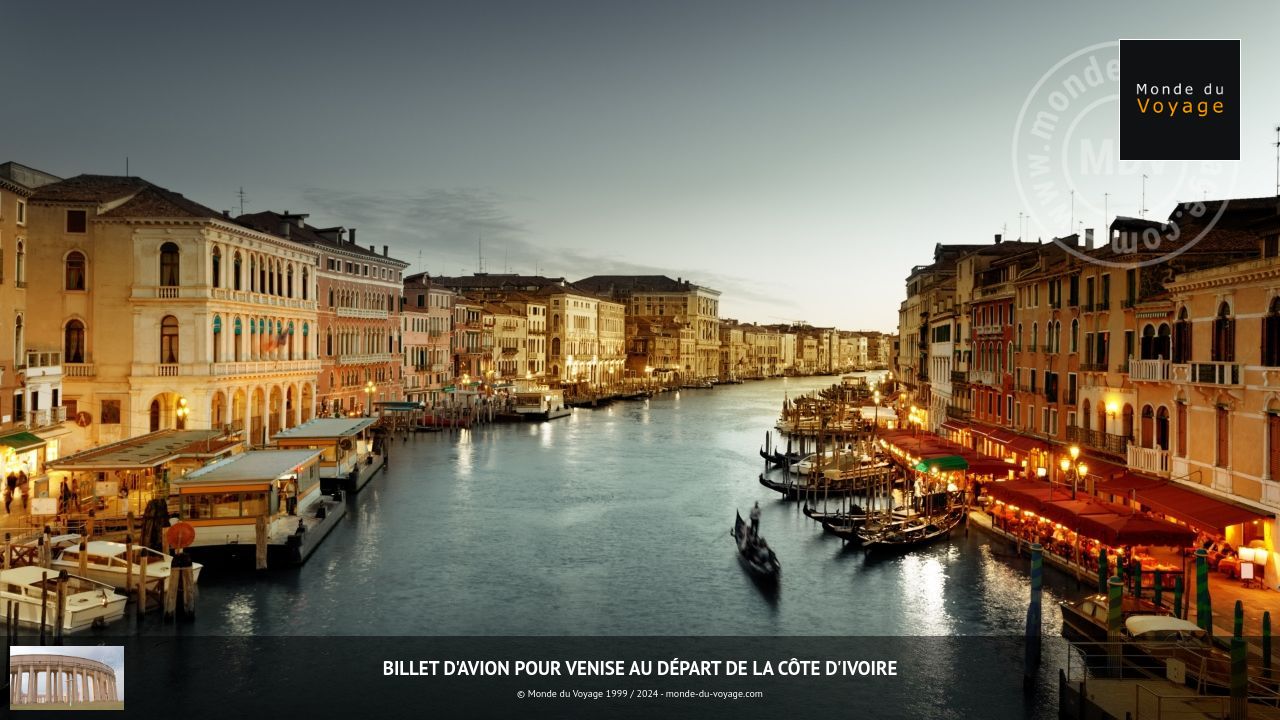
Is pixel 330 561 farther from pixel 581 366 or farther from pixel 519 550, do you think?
pixel 581 366

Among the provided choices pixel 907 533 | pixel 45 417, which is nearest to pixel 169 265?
pixel 45 417

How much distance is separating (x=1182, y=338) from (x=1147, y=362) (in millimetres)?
Result: 1074

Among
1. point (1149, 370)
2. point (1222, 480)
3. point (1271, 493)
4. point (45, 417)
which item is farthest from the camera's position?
point (45, 417)

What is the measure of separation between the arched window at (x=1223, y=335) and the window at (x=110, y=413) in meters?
25.7

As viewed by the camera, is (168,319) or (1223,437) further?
(168,319)

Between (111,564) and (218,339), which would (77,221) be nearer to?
(218,339)

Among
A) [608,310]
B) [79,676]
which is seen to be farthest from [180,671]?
[608,310]

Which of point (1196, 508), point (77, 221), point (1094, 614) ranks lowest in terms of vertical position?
point (1094, 614)

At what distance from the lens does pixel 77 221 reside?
85.3 ft

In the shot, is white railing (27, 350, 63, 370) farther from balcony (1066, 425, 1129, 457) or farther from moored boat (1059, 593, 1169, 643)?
balcony (1066, 425, 1129, 457)

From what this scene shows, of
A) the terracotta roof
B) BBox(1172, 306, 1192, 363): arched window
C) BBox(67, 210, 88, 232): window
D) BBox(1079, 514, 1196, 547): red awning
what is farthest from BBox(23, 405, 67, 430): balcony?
BBox(1172, 306, 1192, 363): arched window

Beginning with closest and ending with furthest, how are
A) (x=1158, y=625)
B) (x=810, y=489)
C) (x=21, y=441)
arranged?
1. (x=1158, y=625)
2. (x=21, y=441)
3. (x=810, y=489)

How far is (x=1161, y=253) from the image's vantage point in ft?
58.6

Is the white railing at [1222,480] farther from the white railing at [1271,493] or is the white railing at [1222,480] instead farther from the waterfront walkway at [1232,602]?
the waterfront walkway at [1232,602]
